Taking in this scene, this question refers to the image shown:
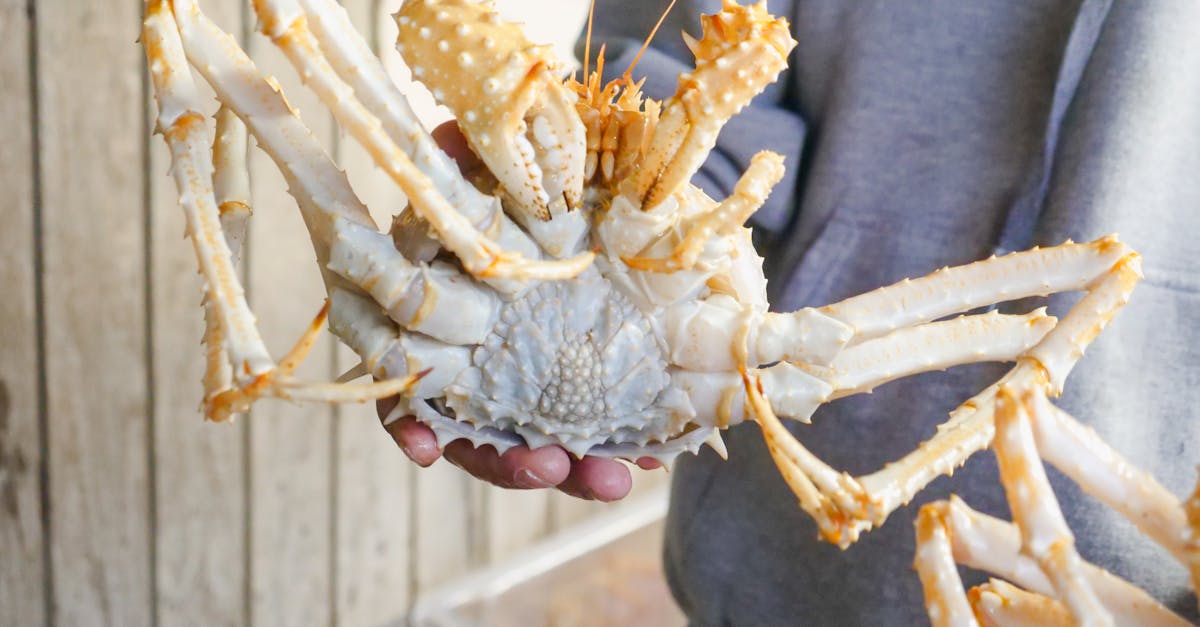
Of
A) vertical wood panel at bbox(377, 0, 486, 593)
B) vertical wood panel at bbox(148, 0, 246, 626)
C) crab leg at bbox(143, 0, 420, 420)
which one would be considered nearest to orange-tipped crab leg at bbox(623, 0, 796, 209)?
crab leg at bbox(143, 0, 420, 420)

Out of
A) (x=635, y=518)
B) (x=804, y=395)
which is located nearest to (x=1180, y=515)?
(x=804, y=395)

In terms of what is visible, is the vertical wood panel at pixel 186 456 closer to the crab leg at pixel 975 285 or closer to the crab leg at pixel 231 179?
the crab leg at pixel 231 179

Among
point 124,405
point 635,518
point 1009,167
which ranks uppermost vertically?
point 1009,167

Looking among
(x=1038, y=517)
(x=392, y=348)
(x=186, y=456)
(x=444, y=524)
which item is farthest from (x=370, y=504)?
(x=1038, y=517)

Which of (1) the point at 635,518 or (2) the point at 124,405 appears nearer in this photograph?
(2) the point at 124,405

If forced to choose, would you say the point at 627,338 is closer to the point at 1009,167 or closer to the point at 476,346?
the point at 476,346

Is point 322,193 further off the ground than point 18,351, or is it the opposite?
point 322,193

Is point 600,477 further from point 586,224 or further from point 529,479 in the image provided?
point 586,224
